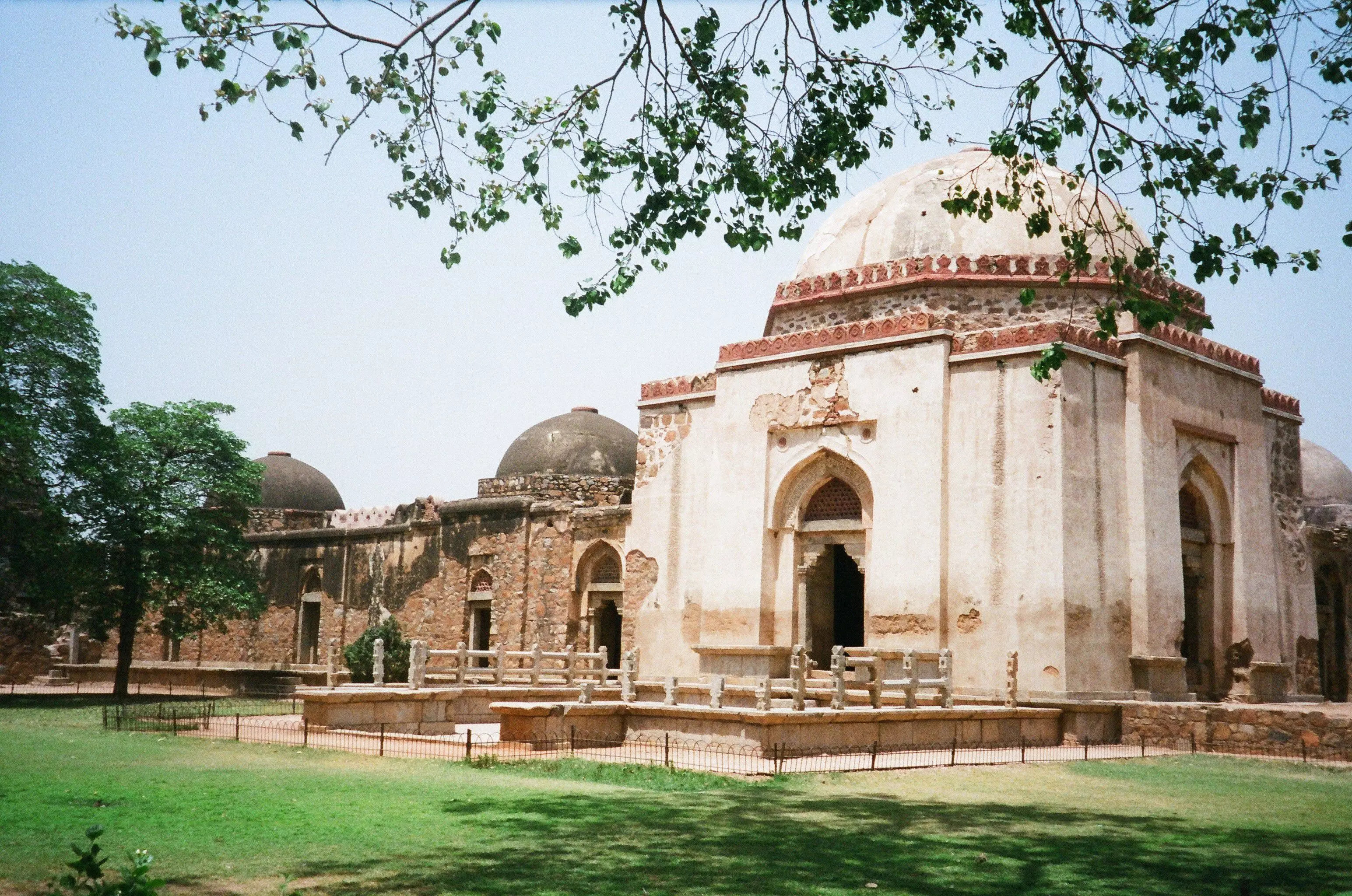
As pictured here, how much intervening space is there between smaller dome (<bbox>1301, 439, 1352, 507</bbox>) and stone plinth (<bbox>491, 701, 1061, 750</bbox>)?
1333 centimetres

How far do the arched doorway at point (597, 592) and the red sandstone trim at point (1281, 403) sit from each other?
10.5m

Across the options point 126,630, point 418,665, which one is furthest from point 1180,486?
point 126,630

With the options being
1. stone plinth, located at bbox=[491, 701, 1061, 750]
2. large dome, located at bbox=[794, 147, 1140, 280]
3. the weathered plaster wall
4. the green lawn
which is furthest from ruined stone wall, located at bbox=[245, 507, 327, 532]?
the weathered plaster wall

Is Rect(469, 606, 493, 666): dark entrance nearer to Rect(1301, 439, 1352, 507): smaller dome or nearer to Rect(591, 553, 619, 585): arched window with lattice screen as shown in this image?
Rect(591, 553, 619, 585): arched window with lattice screen

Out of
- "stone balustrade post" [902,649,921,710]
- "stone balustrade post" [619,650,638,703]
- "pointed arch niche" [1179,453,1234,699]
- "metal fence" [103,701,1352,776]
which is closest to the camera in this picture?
"metal fence" [103,701,1352,776]

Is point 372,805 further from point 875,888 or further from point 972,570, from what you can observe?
point 972,570

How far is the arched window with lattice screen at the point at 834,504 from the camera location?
628 inches

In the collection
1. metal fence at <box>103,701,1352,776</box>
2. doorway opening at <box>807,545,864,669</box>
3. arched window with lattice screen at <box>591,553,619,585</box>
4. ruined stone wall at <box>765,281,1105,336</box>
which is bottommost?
metal fence at <box>103,701,1352,776</box>

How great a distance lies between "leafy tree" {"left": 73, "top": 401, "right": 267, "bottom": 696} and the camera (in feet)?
63.6

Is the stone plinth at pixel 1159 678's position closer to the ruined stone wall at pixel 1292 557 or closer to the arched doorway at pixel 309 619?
the ruined stone wall at pixel 1292 557

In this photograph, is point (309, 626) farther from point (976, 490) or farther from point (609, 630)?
point (976, 490)

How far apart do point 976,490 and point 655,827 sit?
844cm

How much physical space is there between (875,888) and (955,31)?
5.33m

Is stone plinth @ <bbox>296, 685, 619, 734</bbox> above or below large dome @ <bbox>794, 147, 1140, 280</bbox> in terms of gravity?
below
